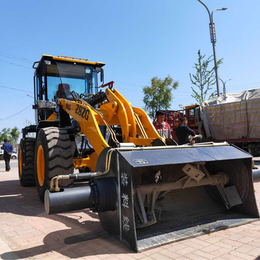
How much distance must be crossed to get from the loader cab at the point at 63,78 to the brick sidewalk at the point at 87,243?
125 inches

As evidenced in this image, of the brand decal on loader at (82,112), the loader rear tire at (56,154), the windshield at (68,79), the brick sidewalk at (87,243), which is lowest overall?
the brick sidewalk at (87,243)

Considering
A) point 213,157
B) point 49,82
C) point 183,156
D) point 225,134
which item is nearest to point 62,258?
point 183,156

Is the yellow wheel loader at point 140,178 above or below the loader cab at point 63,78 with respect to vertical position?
below

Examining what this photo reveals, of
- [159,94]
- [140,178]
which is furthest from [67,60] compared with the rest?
[159,94]

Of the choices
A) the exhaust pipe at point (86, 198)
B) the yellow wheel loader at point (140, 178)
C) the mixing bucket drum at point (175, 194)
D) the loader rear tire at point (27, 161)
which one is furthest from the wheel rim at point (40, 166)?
the exhaust pipe at point (86, 198)

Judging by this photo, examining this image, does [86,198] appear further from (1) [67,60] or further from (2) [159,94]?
(2) [159,94]

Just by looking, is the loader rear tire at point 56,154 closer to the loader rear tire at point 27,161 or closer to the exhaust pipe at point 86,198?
the exhaust pipe at point 86,198

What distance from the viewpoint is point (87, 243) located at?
336 cm

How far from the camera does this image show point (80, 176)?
3297 millimetres

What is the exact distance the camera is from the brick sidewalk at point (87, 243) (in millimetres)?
3002

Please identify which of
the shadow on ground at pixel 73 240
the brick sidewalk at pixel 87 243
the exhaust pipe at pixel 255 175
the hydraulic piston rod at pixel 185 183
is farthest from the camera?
the exhaust pipe at pixel 255 175

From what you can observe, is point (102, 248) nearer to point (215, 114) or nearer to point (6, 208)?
point (6, 208)

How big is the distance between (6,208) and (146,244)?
11.0 ft

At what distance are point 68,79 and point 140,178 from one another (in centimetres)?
395
